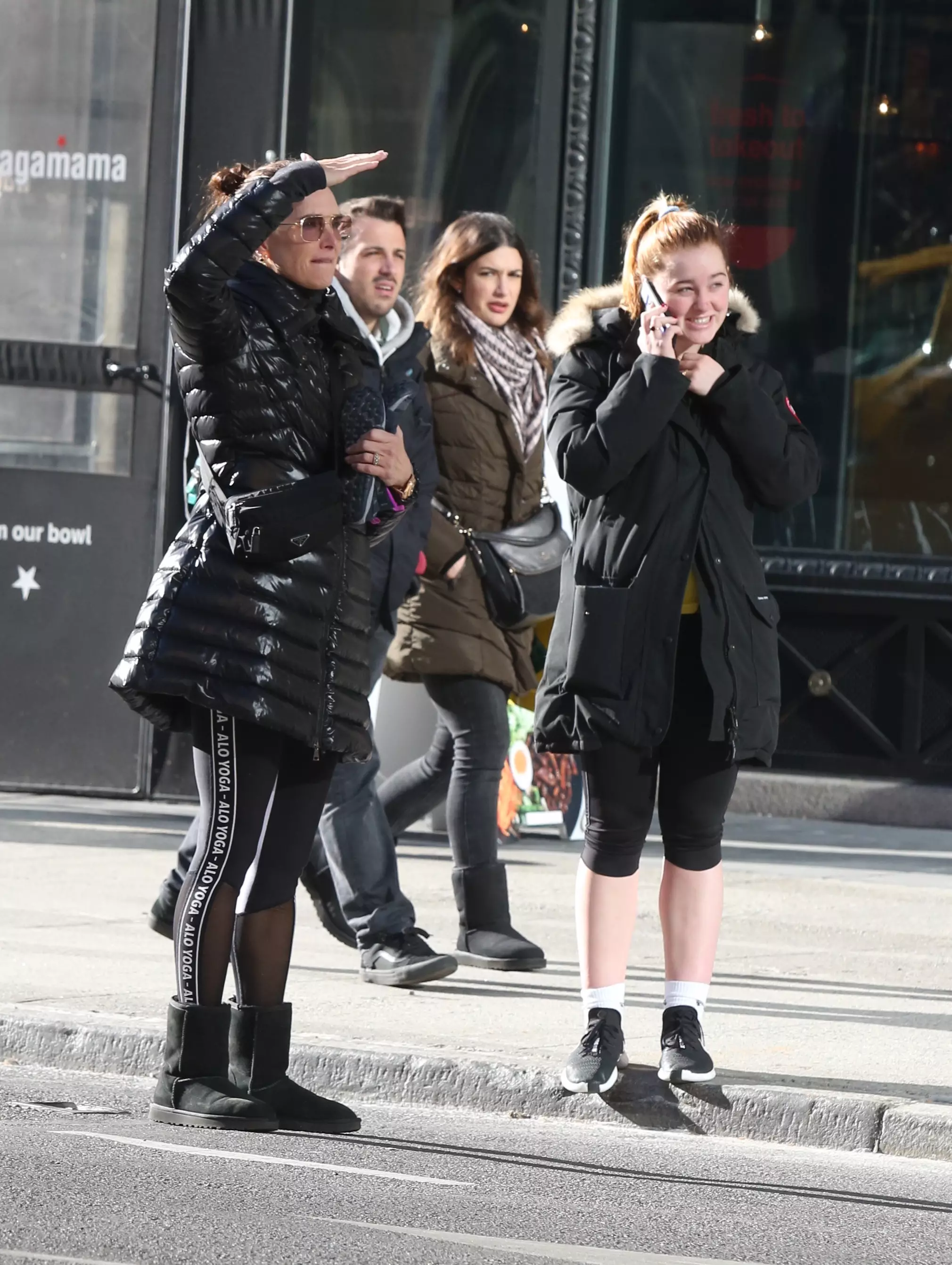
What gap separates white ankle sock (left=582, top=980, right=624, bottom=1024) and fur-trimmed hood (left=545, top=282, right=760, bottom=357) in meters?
1.50

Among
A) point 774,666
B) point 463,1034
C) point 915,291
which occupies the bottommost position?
point 463,1034

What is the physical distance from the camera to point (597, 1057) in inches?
219

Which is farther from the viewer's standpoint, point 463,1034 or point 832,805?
point 832,805

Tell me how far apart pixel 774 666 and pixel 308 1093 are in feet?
4.79

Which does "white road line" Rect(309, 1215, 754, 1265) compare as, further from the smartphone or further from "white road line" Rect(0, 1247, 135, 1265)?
the smartphone

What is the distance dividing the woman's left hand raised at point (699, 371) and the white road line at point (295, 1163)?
1.86 metres

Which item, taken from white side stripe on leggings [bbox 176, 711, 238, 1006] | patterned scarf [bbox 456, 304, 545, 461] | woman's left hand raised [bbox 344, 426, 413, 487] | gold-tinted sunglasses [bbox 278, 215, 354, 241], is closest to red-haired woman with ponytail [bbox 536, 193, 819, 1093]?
woman's left hand raised [bbox 344, 426, 413, 487]

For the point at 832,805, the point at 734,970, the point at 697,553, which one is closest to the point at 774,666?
the point at 697,553

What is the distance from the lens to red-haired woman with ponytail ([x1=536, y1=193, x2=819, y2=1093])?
5500 mm

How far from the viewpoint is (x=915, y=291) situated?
35.7 feet

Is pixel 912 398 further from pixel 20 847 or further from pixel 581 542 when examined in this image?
pixel 581 542

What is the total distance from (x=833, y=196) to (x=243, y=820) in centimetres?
671

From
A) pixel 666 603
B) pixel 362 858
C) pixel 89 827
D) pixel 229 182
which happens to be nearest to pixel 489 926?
pixel 362 858

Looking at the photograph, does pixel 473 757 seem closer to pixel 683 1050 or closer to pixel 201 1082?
pixel 683 1050
